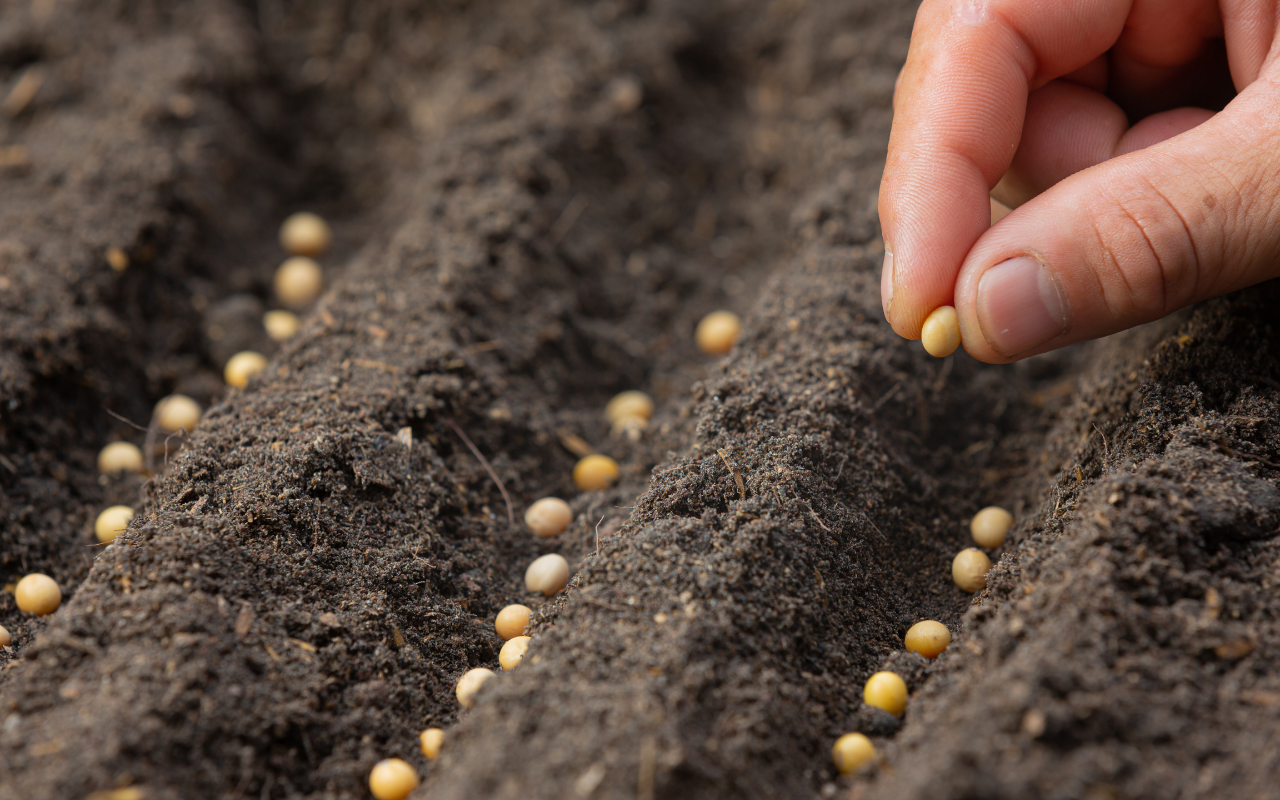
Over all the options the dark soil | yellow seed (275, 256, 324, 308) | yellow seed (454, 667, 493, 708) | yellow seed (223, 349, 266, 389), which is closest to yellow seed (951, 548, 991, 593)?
the dark soil

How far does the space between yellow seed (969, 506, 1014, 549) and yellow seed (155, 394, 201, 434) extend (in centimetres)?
198

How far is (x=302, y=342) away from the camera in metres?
2.26

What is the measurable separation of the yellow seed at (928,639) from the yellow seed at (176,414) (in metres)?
1.87

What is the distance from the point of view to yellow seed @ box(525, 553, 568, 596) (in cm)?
194

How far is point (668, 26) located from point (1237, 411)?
2.44 metres

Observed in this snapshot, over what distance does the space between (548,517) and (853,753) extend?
0.89 meters

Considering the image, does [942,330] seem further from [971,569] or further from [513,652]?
[513,652]

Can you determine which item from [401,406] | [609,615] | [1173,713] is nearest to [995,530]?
[1173,713]

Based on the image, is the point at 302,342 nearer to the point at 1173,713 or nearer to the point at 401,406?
the point at 401,406

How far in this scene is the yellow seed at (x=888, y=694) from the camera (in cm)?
158

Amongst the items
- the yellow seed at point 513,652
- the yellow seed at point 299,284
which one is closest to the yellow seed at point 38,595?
the yellow seed at point 513,652

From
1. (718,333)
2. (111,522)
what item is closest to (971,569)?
(718,333)

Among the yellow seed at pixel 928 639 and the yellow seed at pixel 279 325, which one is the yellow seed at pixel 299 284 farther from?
the yellow seed at pixel 928 639

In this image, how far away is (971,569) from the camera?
1.87 m
